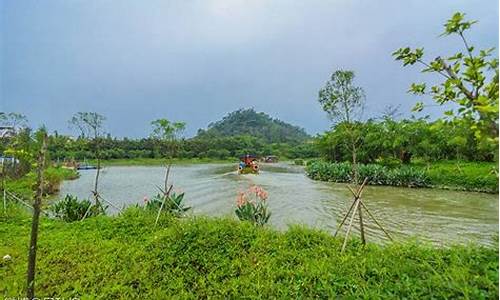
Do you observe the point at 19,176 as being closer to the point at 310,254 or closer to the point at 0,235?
the point at 0,235

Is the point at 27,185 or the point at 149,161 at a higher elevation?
the point at 149,161

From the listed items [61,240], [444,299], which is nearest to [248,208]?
[61,240]

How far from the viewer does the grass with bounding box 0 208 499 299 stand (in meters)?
2.28

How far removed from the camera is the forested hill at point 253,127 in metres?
85.2

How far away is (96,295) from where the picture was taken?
9.65 ft

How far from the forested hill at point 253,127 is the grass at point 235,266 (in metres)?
76.0

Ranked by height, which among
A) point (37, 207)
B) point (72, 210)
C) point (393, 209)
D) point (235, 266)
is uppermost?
point (37, 207)

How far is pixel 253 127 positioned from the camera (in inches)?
3649

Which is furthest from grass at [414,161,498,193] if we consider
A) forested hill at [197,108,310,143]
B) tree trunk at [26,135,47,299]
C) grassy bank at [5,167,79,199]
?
forested hill at [197,108,310,143]

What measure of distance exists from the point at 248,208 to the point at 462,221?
5409 mm

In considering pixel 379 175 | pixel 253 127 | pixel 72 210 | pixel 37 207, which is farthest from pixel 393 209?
pixel 253 127

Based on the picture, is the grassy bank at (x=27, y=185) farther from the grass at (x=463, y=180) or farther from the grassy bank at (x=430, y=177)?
the grass at (x=463, y=180)

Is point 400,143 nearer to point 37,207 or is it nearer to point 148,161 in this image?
point 37,207

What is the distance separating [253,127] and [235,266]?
89.6m
